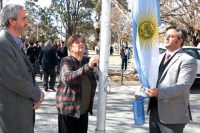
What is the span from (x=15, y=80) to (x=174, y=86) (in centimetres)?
142

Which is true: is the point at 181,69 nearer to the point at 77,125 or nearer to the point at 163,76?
the point at 163,76

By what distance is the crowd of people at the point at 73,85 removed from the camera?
324cm

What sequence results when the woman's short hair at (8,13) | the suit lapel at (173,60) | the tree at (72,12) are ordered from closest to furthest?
the woman's short hair at (8,13)
the suit lapel at (173,60)
the tree at (72,12)

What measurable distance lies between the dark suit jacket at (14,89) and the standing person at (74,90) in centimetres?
70

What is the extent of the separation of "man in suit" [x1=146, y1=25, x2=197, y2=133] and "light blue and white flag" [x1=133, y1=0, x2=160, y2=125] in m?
0.11

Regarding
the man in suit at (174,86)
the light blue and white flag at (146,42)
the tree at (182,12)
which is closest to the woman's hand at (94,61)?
the light blue and white flag at (146,42)

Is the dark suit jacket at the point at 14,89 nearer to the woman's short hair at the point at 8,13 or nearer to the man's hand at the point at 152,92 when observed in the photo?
the woman's short hair at the point at 8,13

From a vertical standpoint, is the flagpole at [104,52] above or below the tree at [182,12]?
below

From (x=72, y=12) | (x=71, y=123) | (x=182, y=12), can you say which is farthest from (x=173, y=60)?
(x=72, y=12)

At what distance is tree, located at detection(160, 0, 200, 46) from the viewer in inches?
722

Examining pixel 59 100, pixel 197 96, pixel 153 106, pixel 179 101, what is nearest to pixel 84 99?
pixel 59 100

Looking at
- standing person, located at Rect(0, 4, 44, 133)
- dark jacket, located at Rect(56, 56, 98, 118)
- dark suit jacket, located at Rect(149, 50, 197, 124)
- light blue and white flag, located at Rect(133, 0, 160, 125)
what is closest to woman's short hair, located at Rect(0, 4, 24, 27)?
standing person, located at Rect(0, 4, 44, 133)

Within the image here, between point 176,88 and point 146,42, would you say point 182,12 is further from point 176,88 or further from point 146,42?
point 176,88

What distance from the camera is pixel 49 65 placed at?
→ 41.9ft
